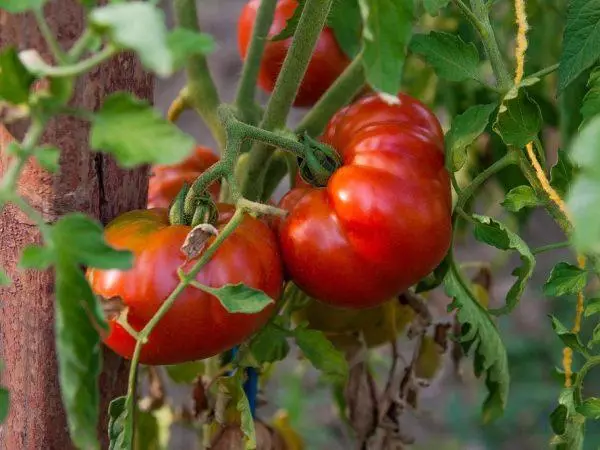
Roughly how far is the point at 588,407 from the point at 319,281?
24cm

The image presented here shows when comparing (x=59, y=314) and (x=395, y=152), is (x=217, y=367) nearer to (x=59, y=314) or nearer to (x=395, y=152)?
(x=395, y=152)

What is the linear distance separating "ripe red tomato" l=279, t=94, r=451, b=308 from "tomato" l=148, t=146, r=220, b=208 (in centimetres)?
19

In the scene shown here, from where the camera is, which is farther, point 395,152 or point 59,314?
point 395,152

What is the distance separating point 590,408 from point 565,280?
0.10 metres

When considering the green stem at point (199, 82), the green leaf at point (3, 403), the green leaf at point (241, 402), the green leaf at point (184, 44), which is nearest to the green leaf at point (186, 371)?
the green leaf at point (241, 402)

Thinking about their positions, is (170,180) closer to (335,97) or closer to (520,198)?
(335,97)

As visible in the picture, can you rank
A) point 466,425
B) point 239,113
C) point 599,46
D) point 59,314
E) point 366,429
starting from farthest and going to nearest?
point 466,425, point 366,429, point 239,113, point 599,46, point 59,314

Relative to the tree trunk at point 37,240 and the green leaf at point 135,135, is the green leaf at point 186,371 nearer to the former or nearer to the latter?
the tree trunk at point 37,240

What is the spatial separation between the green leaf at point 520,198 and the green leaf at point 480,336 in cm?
14

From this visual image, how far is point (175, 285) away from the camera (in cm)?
66

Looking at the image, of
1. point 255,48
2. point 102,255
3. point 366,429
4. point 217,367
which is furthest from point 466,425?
point 102,255

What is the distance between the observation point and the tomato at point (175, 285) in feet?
2.17

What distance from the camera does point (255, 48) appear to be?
93 centimetres

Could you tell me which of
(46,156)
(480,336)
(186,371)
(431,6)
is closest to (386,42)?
(431,6)
